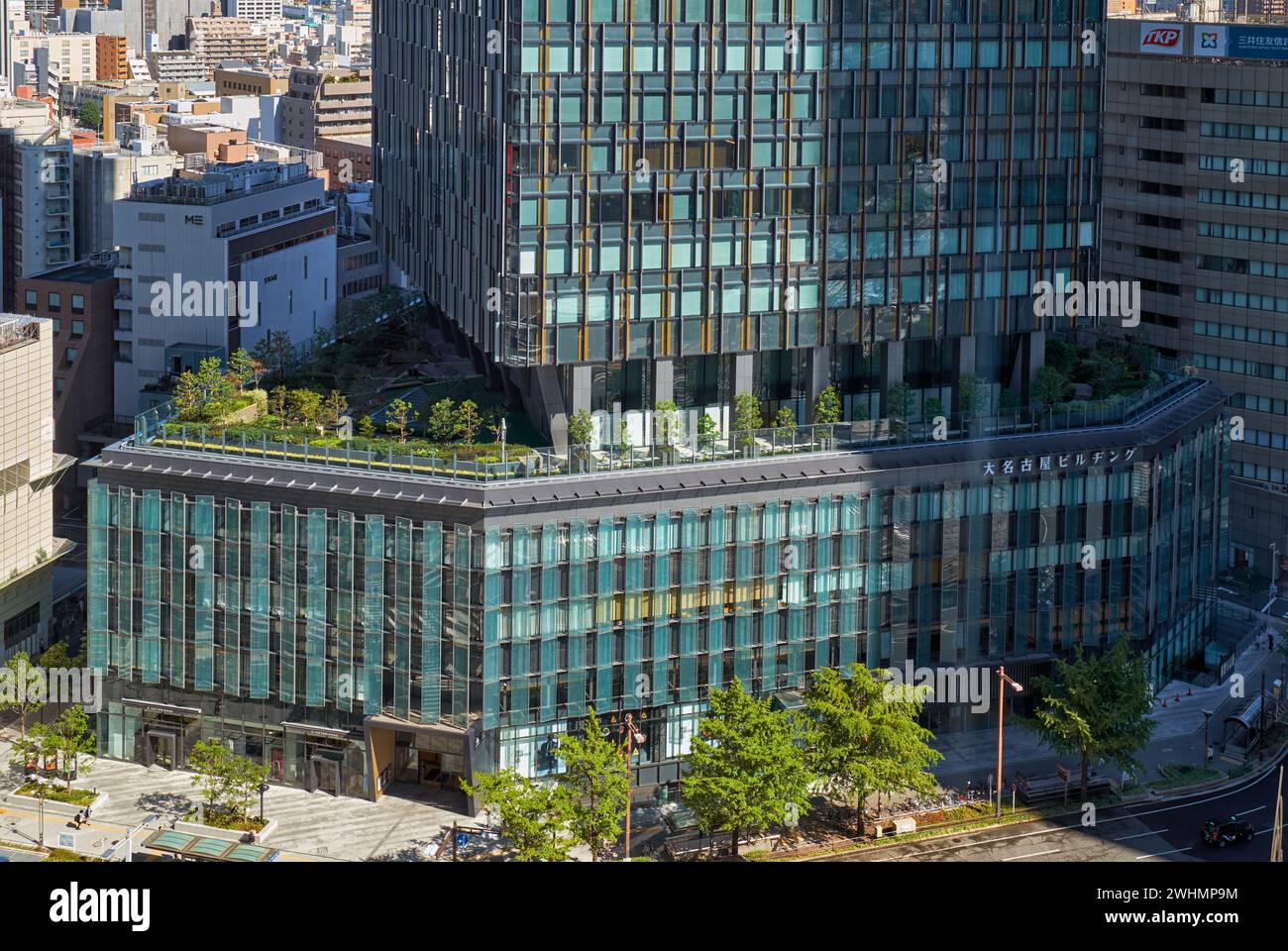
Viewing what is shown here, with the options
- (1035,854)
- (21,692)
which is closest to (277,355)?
(21,692)

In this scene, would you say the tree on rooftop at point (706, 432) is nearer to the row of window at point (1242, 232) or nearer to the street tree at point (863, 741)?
the street tree at point (863, 741)

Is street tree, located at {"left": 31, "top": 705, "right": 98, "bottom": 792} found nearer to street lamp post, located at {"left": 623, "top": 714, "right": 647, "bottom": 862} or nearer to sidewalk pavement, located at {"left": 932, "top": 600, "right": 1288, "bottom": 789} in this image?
street lamp post, located at {"left": 623, "top": 714, "right": 647, "bottom": 862}

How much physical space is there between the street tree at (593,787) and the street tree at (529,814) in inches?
31.4

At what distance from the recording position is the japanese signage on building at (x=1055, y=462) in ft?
363

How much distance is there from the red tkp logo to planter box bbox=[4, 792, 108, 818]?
3862 inches

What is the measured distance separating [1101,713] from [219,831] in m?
46.6

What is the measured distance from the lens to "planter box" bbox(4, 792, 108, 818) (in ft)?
337

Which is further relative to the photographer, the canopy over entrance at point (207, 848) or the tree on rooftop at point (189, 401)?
the tree on rooftop at point (189, 401)

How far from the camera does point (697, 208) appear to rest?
4131 inches

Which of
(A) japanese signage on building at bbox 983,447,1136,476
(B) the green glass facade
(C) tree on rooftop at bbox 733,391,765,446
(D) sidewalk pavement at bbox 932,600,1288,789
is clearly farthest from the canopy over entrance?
(A) japanese signage on building at bbox 983,447,1136,476

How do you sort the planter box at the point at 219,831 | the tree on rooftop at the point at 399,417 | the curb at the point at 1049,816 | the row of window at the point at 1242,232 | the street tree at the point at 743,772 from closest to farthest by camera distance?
1. the street tree at the point at 743,772
2. the curb at the point at 1049,816
3. the planter box at the point at 219,831
4. the tree on rooftop at the point at 399,417
5. the row of window at the point at 1242,232

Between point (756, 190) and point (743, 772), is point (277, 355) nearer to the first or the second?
point (756, 190)

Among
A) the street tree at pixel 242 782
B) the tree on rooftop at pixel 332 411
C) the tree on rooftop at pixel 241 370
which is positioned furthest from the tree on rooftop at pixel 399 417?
the street tree at pixel 242 782
